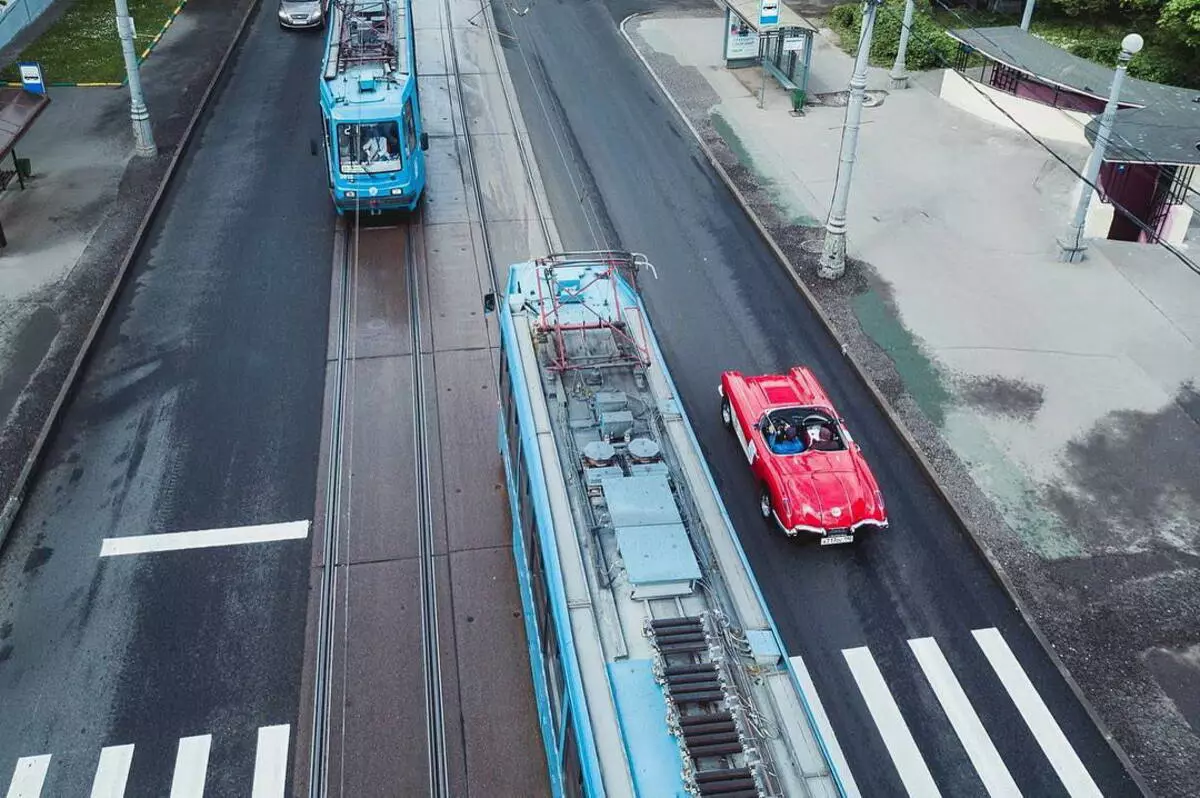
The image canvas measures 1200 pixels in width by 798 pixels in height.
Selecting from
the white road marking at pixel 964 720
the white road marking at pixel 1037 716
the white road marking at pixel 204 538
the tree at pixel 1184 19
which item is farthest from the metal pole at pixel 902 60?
the white road marking at pixel 204 538

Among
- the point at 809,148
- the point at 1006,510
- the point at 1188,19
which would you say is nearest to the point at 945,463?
the point at 1006,510

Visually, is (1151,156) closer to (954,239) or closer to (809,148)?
(954,239)

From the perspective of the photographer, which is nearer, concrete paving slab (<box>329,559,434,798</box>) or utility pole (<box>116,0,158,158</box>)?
concrete paving slab (<box>329,559,434,798</box>)

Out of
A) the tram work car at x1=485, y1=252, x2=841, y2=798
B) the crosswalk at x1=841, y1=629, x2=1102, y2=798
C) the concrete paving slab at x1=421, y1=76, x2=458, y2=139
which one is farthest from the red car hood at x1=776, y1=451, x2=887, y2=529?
the concrete paving slab at x1=421, y1=76, x2=458, y2=139

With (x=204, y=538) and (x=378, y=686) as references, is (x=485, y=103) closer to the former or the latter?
(x=204, y=538)

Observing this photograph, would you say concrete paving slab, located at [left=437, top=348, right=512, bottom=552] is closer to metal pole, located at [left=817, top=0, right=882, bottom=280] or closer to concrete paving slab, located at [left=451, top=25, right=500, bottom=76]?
metal pole, located at [left=817, top=0, right=882, bottom=280]
